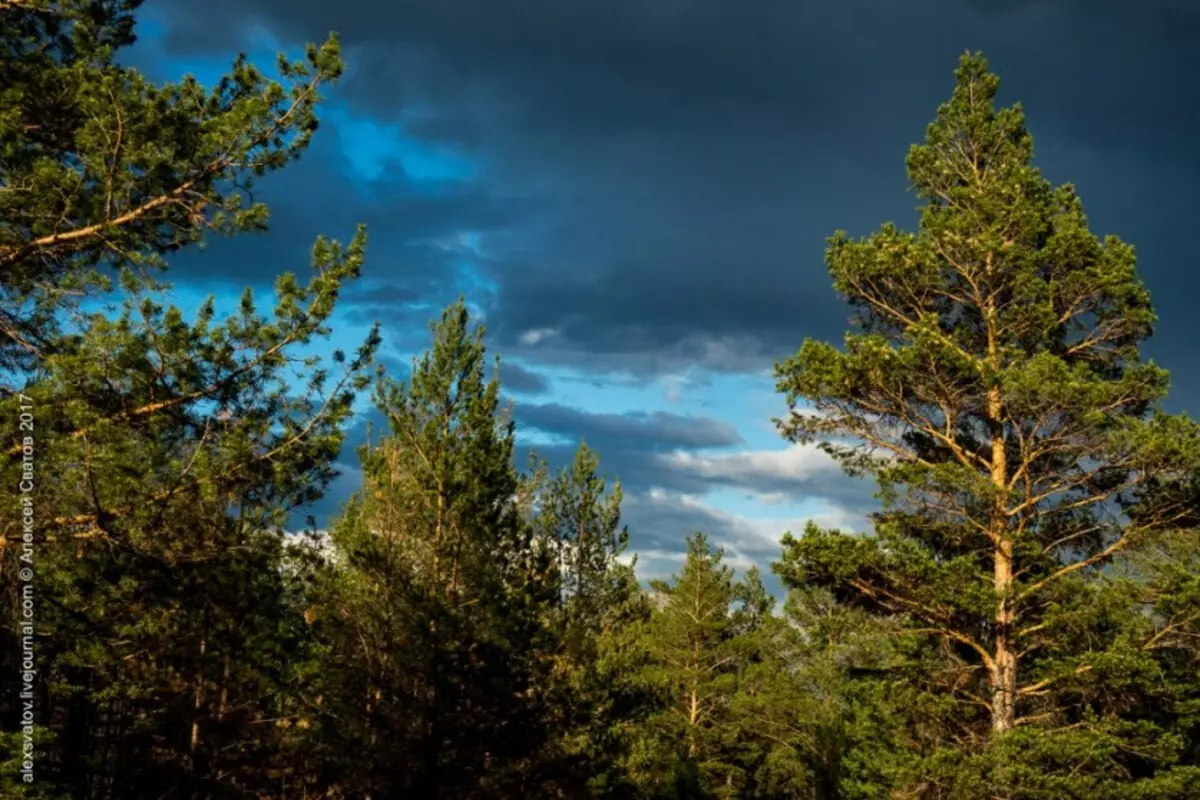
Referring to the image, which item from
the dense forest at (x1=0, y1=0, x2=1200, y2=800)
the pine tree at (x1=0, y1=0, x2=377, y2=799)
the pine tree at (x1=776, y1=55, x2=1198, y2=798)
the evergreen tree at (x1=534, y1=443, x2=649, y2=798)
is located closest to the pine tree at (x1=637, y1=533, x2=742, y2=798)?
the evergreen tree at (x1=534, y1=443, x2=649, y2=798)

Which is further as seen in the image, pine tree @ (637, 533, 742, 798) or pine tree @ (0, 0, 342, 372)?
pine tree @ (637, 533, 742, 798)

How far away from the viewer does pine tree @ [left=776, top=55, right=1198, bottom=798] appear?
14.2m

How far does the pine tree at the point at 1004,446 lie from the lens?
46.7 ft

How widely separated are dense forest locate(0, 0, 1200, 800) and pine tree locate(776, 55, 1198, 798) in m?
0.06

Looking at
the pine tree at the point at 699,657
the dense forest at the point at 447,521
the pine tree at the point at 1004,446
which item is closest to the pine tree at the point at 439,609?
the dense forest at the point at 447,521

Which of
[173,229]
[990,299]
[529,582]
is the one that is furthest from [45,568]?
[990,299]

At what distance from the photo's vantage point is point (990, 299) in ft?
54.2

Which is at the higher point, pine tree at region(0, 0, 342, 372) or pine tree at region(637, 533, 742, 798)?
pine tree at region(0, 0, 342, 372)

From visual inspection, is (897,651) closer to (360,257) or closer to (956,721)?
(956,721)

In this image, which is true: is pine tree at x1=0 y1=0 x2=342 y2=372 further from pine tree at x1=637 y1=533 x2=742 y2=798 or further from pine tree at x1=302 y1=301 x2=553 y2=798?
pine tree at x1=637 y1=533 x2=742 y2=798

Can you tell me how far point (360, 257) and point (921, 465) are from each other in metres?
10.0

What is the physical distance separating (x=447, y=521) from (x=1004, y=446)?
10009 millimetres

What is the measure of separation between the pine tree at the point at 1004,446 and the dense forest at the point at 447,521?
63mm

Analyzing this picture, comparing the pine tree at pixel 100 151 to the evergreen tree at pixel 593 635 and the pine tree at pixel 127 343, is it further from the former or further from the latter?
the evergreen tree at pixel 593 635
